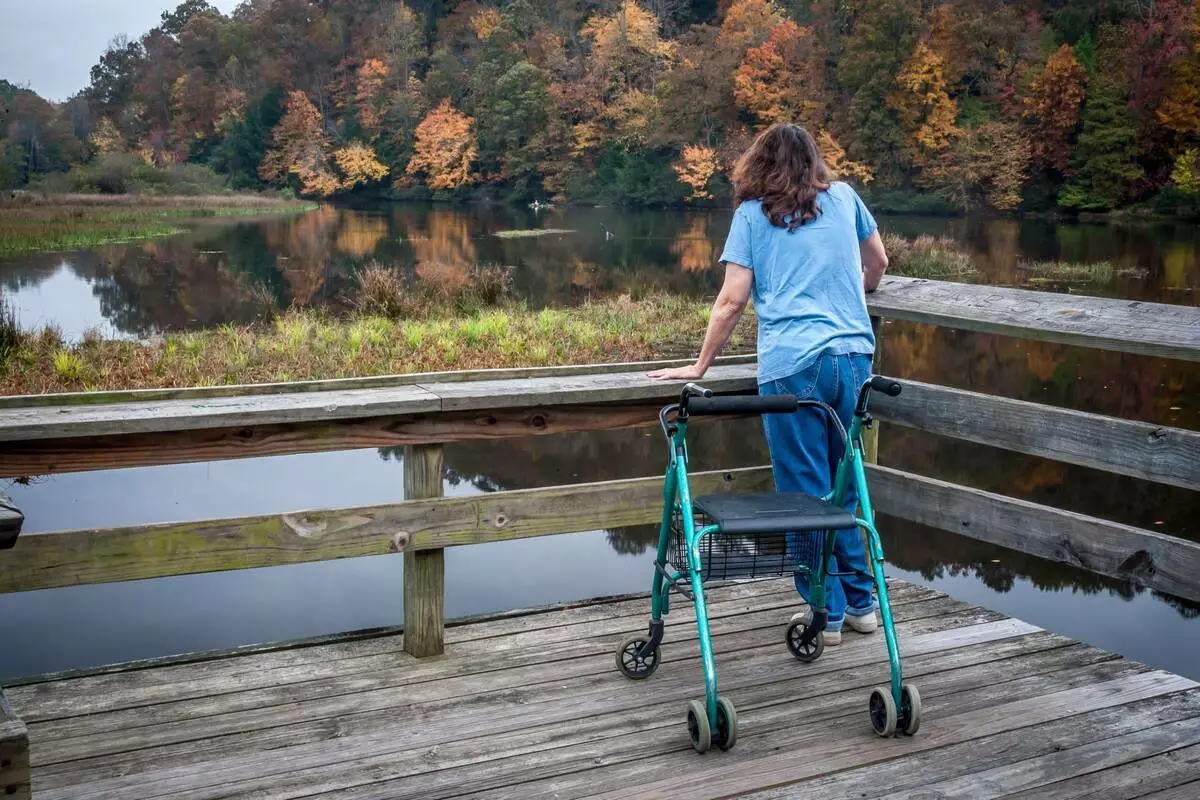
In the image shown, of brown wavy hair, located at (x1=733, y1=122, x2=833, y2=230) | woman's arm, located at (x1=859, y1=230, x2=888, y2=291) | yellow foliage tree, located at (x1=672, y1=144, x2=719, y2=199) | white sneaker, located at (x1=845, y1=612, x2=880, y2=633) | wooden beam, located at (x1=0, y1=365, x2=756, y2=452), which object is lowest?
white sneaker, located at (x1=845, y1=612, x2=880, y2=633)

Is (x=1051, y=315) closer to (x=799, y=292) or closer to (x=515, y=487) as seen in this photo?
(x=799, y=292)

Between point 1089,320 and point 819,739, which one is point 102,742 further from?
point 1089,320

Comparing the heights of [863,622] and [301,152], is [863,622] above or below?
below

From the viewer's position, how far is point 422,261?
25984mm

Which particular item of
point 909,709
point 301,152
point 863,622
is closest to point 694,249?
point 863,622

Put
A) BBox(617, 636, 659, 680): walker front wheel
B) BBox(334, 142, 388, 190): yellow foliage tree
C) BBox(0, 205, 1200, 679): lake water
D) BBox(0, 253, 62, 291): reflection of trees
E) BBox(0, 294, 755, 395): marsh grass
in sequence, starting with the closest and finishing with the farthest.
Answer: BBox(617, 636, 659, 680): walker front wheel, BBox(0, 205, 1200, 679): lake water, BBox(0, 294, 755, 395): marsh grass, BBox(0, 253, 62, 291): reflection of trees, BBox(334, 142, 388, 190): yellow foliage tree

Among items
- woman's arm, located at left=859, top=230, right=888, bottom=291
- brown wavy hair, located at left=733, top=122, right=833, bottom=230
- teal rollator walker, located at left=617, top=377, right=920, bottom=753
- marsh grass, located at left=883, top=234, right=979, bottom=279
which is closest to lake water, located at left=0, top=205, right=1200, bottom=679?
teal rollator walker, located at left=617, top=377, right=920, bottom=753

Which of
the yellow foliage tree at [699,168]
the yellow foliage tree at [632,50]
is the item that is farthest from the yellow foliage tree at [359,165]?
the yellow foliage tree at [699,168]

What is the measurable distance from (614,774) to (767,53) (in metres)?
50.6

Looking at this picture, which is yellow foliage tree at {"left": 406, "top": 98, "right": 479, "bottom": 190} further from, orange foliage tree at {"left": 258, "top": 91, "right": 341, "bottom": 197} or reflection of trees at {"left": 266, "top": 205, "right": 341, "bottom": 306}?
reflection of trees at {"left": 266, "top": 205, "right": 341, "bottom": 306}

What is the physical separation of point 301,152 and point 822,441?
70432mm

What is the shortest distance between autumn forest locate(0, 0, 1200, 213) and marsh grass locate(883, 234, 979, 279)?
17.3m

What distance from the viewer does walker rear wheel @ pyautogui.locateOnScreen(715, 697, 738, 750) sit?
288 cm

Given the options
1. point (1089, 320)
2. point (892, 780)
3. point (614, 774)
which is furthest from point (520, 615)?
point (1089, 320)
